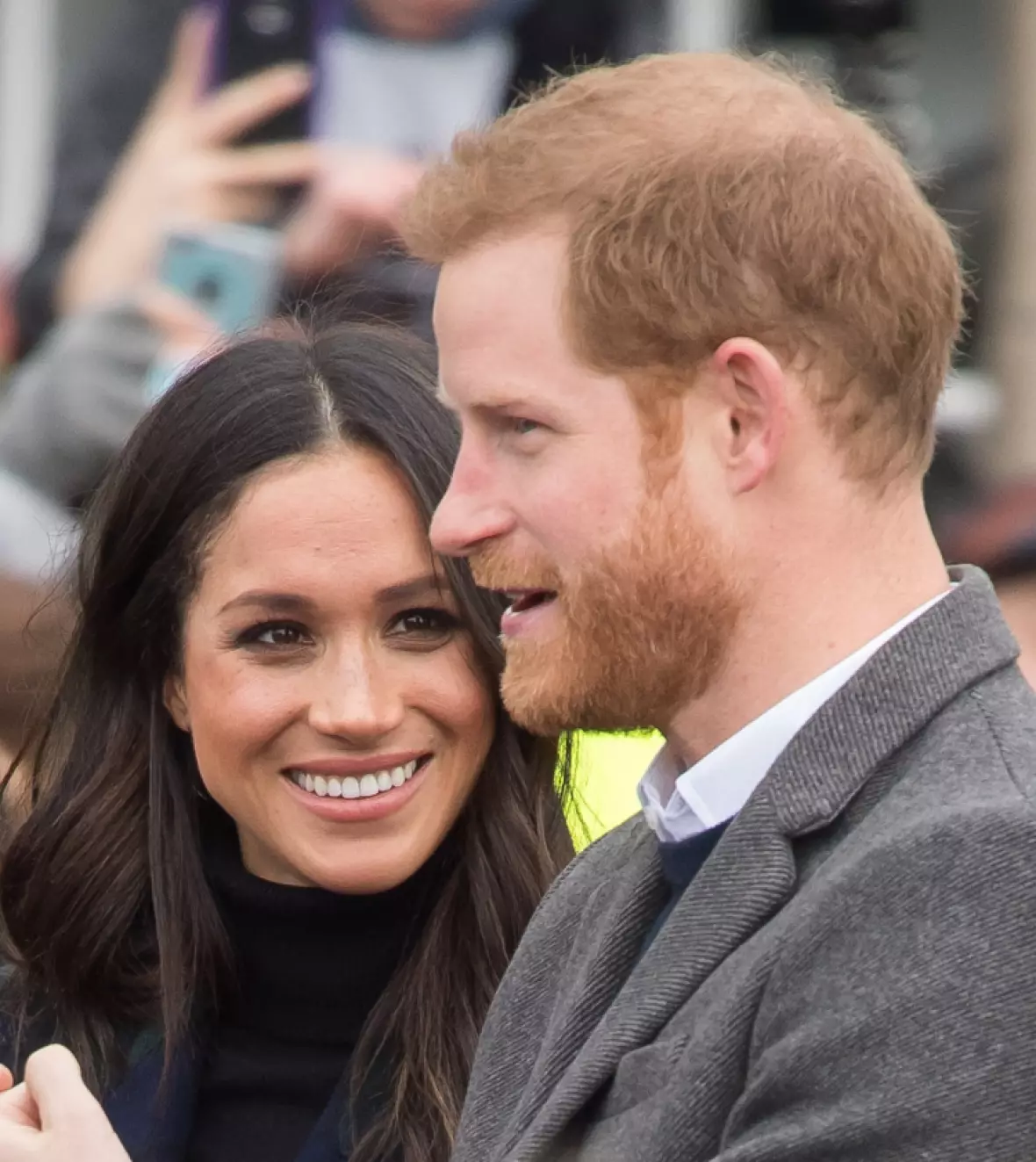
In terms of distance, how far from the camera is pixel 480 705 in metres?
2.55

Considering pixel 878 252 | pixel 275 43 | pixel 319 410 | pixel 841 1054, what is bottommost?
pixel 275 43

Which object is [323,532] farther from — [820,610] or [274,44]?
[274,44]

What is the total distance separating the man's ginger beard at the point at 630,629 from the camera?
5.38 ft

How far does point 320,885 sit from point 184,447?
55 centimetres

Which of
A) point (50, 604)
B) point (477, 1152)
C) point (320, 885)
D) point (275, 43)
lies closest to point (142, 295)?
point (275, 43)

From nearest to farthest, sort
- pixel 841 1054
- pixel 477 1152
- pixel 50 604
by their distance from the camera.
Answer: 1. pixel 841 1054
2. pixel 477 1152
3. pixel 50 604

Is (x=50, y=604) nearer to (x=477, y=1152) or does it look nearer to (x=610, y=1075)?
(x=477, y=1152)

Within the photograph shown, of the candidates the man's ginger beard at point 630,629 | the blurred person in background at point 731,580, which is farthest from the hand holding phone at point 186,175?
the man's ginger beard at point 630,629

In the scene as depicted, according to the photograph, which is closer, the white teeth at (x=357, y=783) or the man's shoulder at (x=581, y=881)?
the man's shoulder at (x=581, y=881)

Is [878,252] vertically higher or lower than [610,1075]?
higher

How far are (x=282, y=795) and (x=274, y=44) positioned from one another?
2401 mm

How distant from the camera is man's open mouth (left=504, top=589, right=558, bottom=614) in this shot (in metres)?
1.78

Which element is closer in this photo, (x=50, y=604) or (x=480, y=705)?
(x=480, y=705)

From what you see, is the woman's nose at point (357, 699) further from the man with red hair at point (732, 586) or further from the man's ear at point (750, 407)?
the man's ear at point (750, 407)
